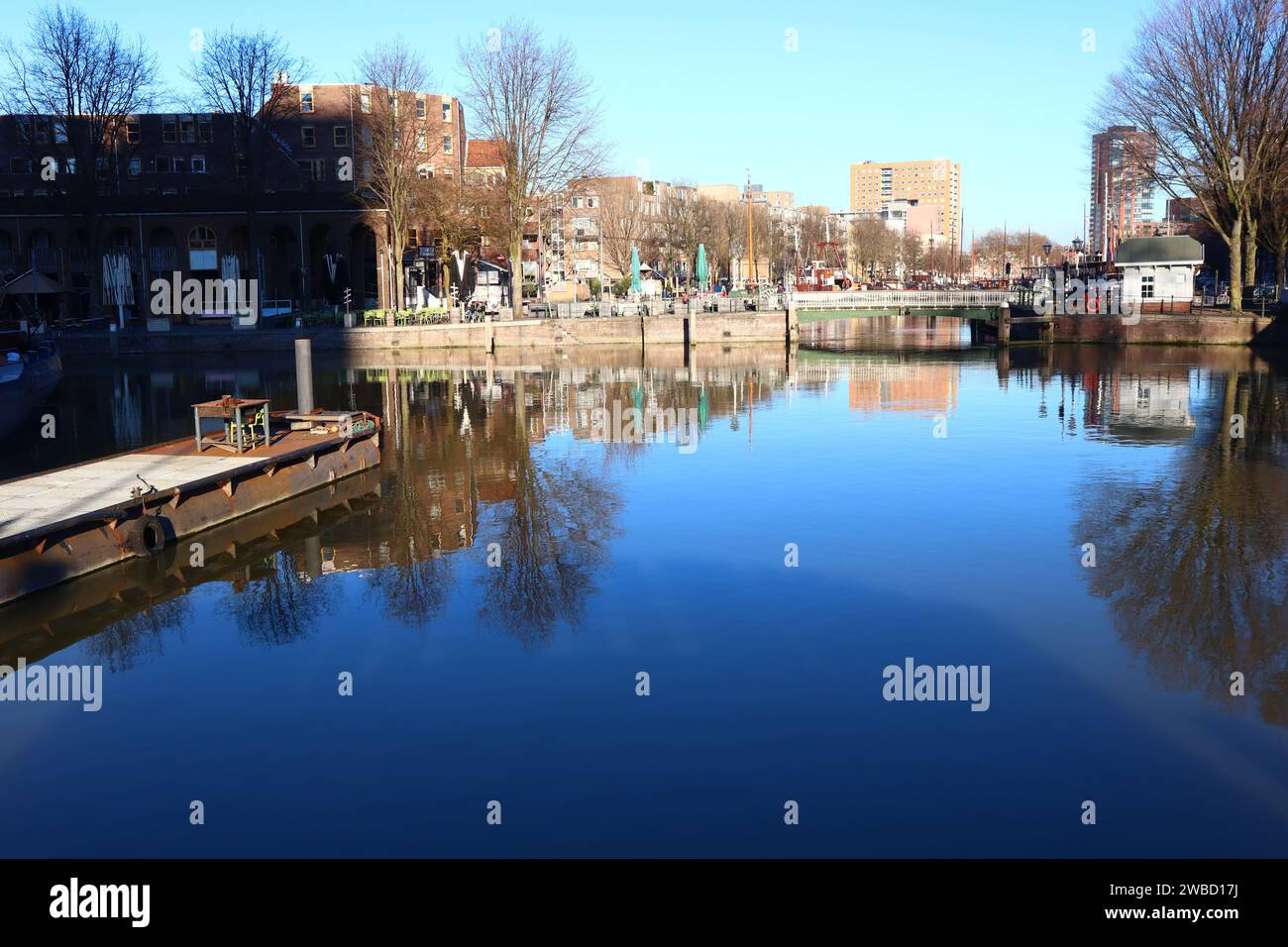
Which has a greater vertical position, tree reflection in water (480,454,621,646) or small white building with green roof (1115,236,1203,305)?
small white building with green roof (1115,236,1203,305)

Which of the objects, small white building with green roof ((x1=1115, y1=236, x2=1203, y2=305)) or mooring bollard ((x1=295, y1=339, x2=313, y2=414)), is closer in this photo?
mooring bollard ((x1=295, y1=339, x2=313, y2=414))

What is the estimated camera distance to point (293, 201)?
78.1 meters

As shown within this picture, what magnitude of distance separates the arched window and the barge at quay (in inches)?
2108

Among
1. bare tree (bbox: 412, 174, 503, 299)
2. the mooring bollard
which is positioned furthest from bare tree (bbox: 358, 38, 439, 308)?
the mooring bollard

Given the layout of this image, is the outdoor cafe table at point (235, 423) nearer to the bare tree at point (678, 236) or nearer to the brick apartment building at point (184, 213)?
the brick apartment building at point (184, 213)

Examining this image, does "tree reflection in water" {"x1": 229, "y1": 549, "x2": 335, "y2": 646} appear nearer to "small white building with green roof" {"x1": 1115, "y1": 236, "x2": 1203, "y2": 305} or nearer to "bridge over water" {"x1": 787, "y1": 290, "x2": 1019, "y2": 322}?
"bridge over water" {"x1": 787, "y1": 290, "x2": 1019, "y2": 322}

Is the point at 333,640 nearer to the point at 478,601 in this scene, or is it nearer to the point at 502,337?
the point at 478,601

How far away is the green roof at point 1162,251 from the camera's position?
69312mm

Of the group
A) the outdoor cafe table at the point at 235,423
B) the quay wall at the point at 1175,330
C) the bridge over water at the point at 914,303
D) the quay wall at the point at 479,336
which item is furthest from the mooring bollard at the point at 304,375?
the quay wall at the point at 1175,330

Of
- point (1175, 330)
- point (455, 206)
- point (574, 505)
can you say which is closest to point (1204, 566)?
point (574, 505)

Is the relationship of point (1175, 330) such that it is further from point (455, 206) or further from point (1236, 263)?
point (455, 206)

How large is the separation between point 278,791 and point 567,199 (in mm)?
64624

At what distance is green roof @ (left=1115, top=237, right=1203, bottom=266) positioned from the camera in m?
69.3

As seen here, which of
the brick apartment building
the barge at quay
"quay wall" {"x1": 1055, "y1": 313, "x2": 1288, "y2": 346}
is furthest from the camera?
the brick apartment building
